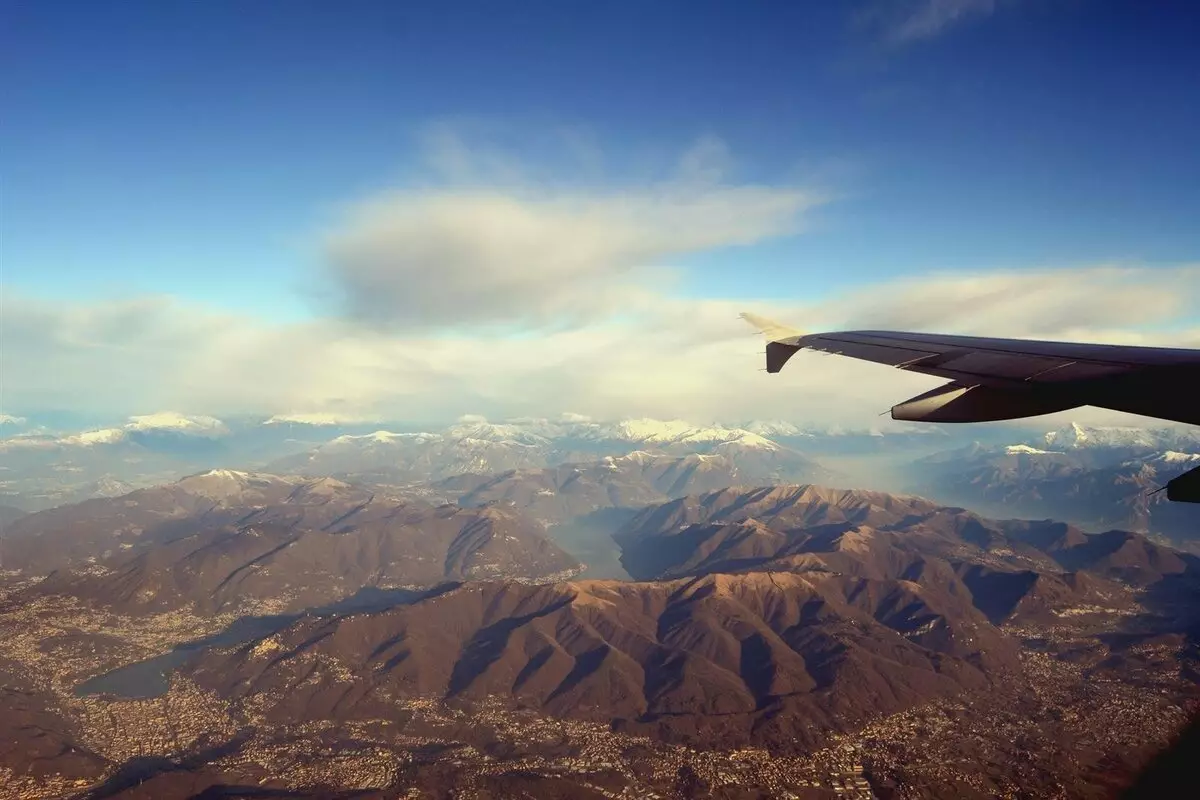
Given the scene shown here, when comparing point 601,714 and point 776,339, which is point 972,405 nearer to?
point 776,339

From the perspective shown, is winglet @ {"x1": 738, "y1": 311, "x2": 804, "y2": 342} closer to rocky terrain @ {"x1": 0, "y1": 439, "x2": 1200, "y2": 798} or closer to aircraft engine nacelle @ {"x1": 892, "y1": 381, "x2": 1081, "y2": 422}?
aircraft engine nacelle @ {"x1": 892, "y1": 381, "x2": 1081, "y2": 422}

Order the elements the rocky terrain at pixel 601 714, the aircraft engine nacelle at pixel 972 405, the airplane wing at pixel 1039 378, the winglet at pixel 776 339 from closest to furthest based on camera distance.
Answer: the airplane wing at pixel 1039 378
the aircraft engine nacelle at pixel 972 405
the winglet at pixel 776 339
the rocky terrain at pixel 601 714

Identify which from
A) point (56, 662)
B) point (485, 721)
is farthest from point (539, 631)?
point (56, 662)

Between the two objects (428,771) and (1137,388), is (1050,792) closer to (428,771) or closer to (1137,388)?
(428,771)

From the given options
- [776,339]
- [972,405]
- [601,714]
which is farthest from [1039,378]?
[601,714]

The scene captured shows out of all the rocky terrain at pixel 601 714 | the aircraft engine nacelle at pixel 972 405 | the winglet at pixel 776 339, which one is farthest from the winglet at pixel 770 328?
the rocky terrain at pixel 601 714

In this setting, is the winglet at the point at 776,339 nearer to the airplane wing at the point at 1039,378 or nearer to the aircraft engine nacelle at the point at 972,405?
the airplane wing at the point at 1039,378
